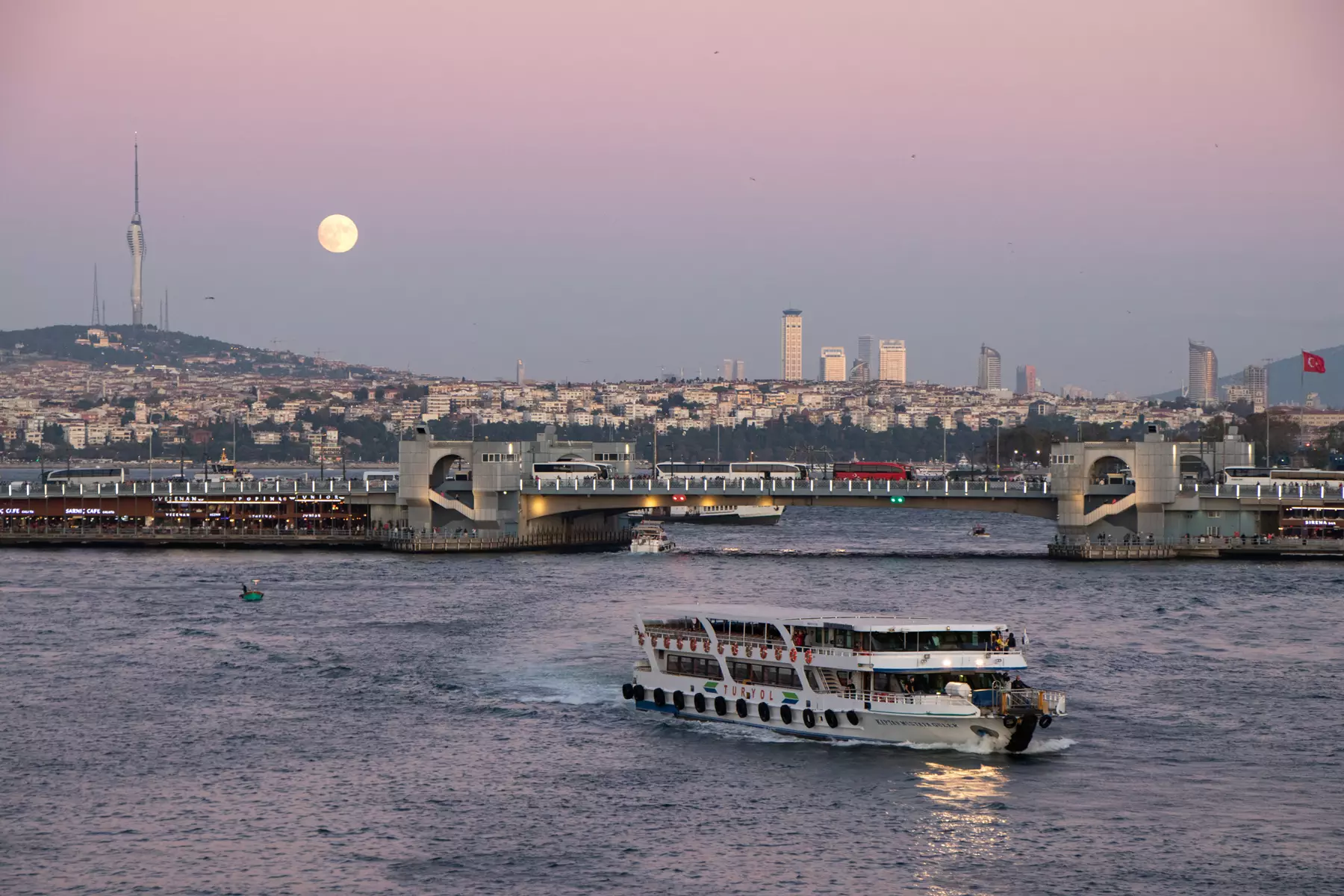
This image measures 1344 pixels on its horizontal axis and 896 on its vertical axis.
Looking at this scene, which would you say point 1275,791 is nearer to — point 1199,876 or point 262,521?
point 1199,876

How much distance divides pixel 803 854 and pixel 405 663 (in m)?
26.3

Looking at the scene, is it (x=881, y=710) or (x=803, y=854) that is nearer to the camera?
(x=803, y=854)

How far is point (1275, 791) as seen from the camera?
41219 mm

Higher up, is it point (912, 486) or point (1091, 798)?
point (912, 486)

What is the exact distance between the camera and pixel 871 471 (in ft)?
436

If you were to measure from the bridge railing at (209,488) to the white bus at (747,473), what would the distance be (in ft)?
66.4

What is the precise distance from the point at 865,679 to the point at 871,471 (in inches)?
3495

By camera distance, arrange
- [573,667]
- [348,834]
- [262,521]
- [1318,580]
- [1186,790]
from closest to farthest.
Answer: [348,834], [1186,790], [573,667], [1318,580], [262,521]

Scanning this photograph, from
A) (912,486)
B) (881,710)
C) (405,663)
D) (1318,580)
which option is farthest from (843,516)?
(881,710)

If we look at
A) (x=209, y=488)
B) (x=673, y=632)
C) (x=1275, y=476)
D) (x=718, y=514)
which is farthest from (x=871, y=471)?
(x=673, y=632)

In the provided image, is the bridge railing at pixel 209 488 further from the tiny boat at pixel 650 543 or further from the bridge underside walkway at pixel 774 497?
the tiny boat at pixel 650 543

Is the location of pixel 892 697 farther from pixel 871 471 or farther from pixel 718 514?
pixel 718 514

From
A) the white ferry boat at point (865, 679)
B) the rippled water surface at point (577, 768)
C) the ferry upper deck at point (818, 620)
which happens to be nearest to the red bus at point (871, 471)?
the rippled water surface at point (577, 768)

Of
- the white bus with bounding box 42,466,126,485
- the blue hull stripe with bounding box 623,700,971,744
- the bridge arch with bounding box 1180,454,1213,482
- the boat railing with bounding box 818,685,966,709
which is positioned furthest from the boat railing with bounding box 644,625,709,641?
the bridge arch with bounding box 1180,454,1213,482
